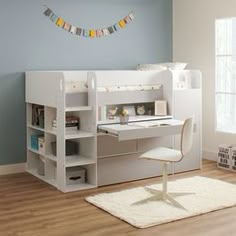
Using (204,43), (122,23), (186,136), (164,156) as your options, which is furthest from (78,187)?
(204,43)

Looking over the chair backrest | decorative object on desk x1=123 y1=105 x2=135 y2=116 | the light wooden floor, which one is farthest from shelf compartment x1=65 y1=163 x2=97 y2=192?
the chair backrest

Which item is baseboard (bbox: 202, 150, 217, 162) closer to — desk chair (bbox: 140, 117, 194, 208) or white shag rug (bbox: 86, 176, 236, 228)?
white shag rug (bbox: 86, 176, 236, 228)

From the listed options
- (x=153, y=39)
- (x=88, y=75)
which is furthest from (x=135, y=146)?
(x=153, y=39)

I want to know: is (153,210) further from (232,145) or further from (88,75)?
(232,145)

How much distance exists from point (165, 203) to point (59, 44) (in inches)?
97.8

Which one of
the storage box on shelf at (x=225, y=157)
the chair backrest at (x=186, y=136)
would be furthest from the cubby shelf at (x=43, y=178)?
the storage box on shelf at (x=225, y=157)

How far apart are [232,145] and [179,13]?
6.61ft

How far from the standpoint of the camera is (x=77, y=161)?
4.66 metres

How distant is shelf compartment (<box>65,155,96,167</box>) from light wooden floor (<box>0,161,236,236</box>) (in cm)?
29

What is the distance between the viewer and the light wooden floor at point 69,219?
139 inches

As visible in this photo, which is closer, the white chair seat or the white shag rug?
the white shag rug

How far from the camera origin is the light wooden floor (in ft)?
11.5

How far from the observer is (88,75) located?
4781 millimetres

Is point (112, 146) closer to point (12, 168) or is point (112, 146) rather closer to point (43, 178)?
point (43, 178)
